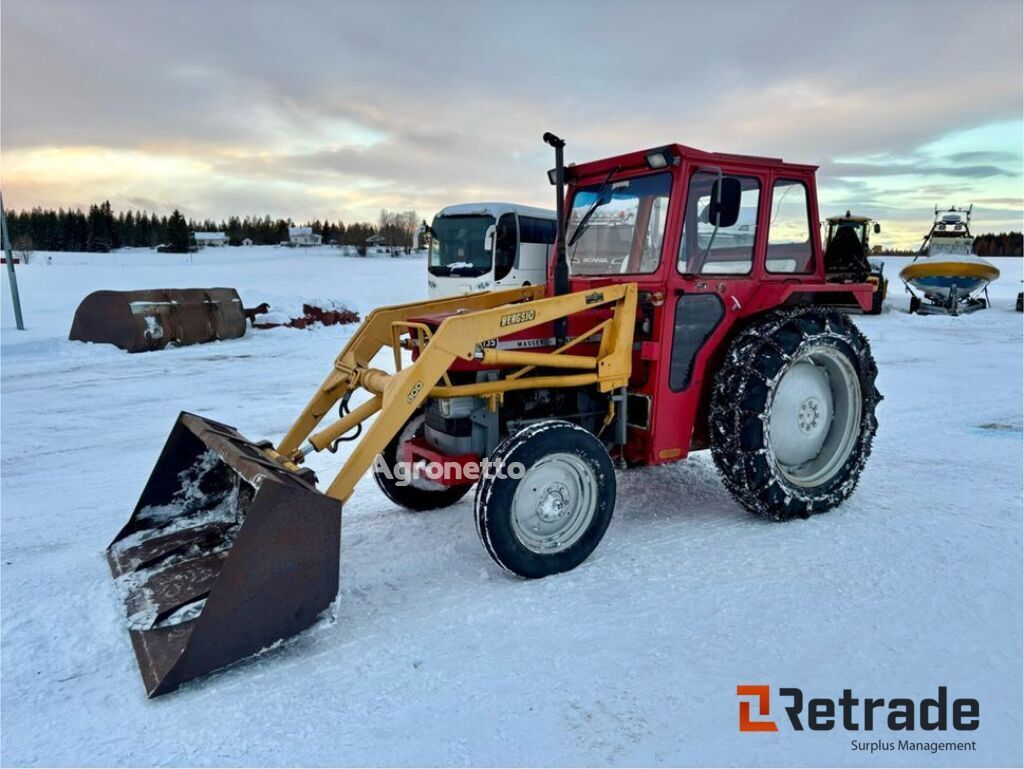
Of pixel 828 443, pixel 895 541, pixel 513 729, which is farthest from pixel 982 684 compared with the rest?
pixel 828 443

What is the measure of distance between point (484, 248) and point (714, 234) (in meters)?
9.47

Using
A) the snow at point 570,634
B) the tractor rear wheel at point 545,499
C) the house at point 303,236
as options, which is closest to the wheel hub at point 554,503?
the tractor rear wheel at point 545,499

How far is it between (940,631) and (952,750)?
31.3 inches

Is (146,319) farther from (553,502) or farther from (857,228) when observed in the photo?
(857,228)

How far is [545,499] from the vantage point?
3.68 metres

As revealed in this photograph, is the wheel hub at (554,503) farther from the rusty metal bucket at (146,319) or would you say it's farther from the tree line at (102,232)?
the tree line at (102,232)

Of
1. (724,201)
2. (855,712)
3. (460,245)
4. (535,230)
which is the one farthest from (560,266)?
(535,230)

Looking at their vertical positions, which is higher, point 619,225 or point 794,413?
point 619,225

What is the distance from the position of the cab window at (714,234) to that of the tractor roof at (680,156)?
99 millimetres

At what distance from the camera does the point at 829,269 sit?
19.9 m

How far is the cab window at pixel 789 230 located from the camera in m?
4.61

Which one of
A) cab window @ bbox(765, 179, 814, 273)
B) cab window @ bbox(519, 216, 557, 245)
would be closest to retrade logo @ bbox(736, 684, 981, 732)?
cab window @ bbox(765, 179, 814, 273)

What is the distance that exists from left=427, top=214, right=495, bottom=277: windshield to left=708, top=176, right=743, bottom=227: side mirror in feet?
31.6

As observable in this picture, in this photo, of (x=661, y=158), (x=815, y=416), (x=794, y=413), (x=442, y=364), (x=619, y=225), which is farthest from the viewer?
(x=815, y=416)
